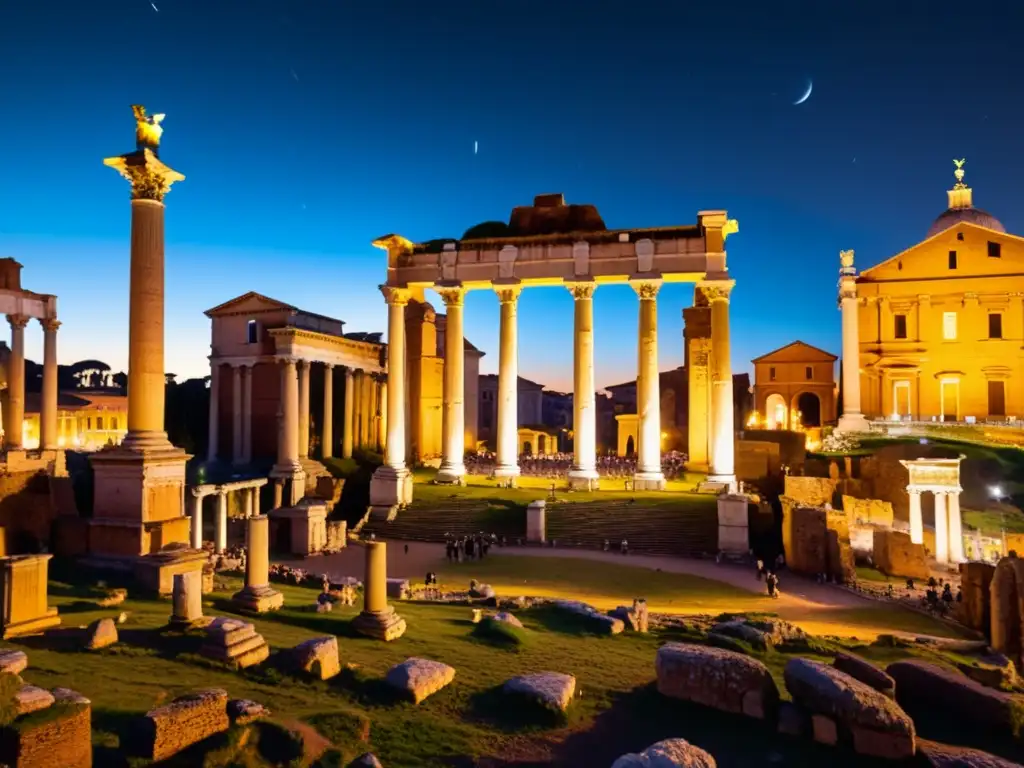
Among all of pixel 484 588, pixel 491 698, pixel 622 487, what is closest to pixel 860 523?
pixel 622 487

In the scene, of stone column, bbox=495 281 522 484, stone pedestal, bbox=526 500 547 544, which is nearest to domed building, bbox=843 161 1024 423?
stone column, bbox=495 281 522 484

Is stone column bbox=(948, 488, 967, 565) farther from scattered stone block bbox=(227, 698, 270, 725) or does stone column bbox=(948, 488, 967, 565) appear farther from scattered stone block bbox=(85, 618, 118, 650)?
scattered stone block bbox=(85, 618, 118, 650)

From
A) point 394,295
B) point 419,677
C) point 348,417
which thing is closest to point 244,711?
point 419,677

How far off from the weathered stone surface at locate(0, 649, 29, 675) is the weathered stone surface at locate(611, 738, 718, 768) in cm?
646

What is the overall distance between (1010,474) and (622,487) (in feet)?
52.4

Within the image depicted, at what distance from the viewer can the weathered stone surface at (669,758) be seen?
5930 millimetres

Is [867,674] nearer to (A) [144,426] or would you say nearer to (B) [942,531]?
(A) [144,426]

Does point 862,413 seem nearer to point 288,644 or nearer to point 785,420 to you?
point 785,420

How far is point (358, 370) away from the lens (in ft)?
141

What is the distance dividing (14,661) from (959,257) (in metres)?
46.7

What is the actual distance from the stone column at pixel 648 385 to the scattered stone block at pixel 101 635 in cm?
2178

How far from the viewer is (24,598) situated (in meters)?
9.68

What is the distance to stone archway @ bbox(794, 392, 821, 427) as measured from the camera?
52744 mm

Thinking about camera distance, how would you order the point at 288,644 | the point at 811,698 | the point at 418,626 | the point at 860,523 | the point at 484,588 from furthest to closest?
the point at 860,523 < the point at 484,588 < the point at 418,626 < the point at 288,644 < the point at 811,698
